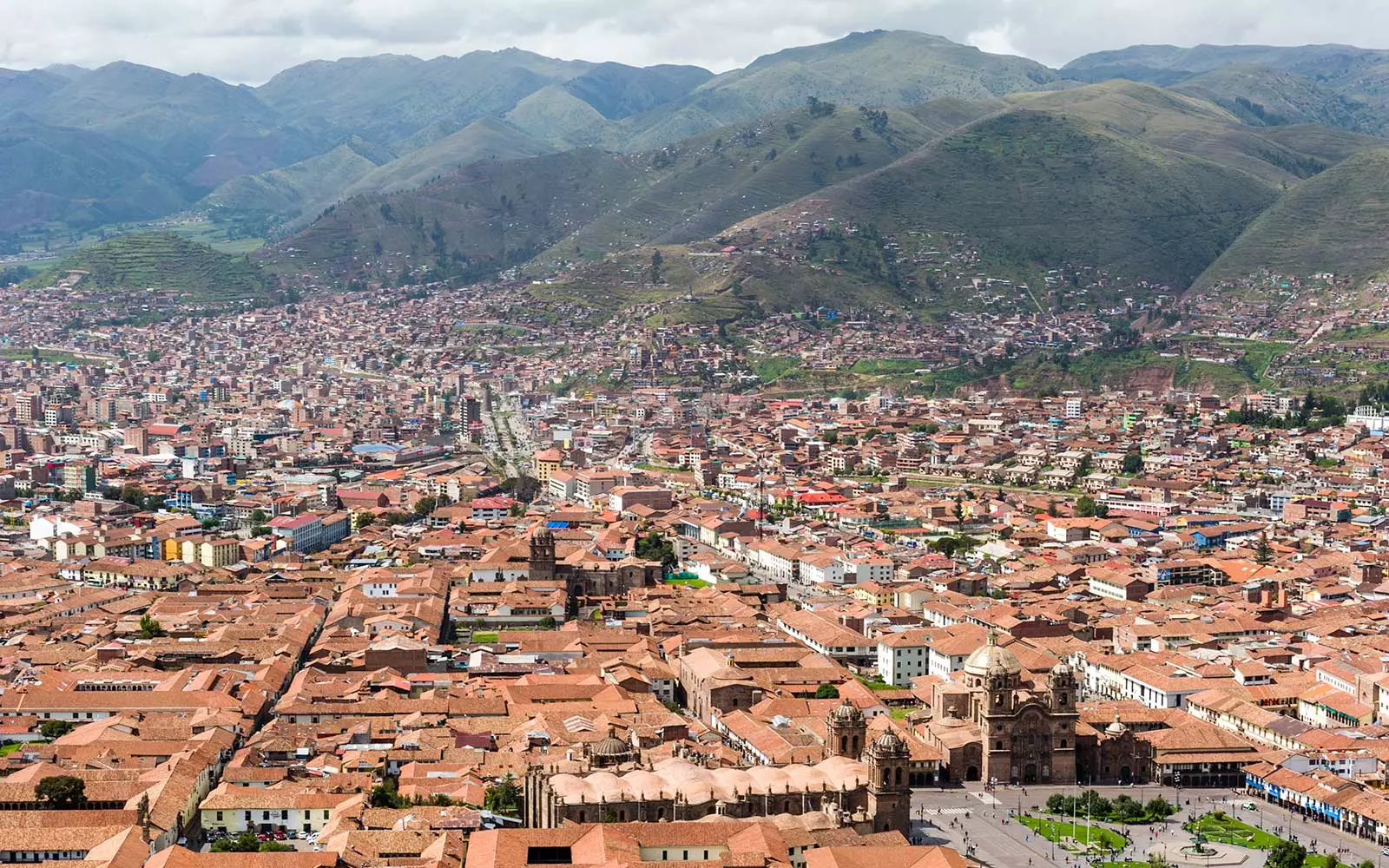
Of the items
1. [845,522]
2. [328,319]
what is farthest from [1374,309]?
[328,319]

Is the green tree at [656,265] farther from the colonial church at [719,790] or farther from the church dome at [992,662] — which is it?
the colonial church at [719,790]

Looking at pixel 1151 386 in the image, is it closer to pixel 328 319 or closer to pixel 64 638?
pixel 328 319

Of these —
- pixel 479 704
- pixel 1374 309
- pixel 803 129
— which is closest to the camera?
pixel 479 704

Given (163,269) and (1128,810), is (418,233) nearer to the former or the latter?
(163,269)

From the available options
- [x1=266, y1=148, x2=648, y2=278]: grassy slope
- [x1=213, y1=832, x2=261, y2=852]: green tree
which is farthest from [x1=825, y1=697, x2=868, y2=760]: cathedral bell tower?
[x1=266, y1=148, x2=648, y2=278]: grassy slope

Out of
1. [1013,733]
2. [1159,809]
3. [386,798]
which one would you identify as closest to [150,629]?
[386,798]
